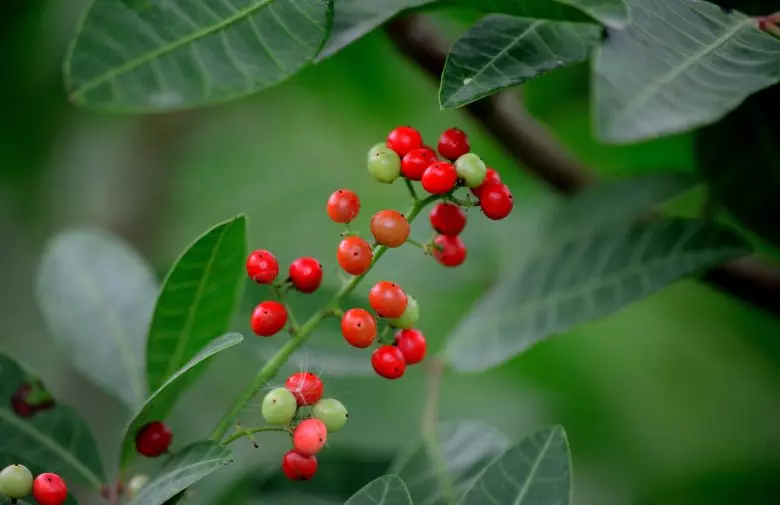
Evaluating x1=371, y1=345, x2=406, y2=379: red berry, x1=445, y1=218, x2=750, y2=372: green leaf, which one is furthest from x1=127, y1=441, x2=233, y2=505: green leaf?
x1=445, y1=218, x2=750, y2=372: green leaf

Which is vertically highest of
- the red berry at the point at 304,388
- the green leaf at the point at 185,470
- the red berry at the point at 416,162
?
the red berry at the point at 416,162

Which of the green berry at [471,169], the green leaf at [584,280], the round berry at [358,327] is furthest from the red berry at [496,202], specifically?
the green leaf at [584,280]

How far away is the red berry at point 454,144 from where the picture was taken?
74 centimetres

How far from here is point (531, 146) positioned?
1.34 metres

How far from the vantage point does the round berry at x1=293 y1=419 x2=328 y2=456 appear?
686 millimetres

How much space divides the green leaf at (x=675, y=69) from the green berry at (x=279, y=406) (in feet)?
1.07

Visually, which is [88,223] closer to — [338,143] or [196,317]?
[338,143]

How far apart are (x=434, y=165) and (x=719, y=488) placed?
1106 mm

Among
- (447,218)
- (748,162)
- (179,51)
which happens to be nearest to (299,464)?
Result: (447,218)

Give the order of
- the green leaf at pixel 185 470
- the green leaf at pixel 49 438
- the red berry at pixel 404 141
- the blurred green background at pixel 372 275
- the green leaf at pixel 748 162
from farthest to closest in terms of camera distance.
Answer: the blurred green background at pixel 372 275, the green leaf at pixel 748 162, the green leaf at pixel 49 438, the red berry at pixel 404 141, the green leaf at pixel 185 470

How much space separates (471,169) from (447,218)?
87 millimetres

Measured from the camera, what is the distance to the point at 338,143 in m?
2.88

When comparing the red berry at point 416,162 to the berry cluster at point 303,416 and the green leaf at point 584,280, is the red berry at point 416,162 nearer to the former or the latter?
the berry cluster at point 303,416

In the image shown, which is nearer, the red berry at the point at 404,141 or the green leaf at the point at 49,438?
the red berry at the point at 404,141
